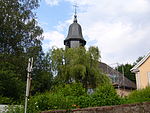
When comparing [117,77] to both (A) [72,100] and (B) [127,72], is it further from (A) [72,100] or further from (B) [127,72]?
(A) [72,100]

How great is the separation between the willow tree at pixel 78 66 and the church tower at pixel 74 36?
50.1ft

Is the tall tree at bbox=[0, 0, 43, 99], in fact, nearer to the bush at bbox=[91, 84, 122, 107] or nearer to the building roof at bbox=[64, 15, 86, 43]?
the bush at bbox=[91, 84, 122, 107]

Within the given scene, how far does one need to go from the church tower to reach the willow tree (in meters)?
15.3

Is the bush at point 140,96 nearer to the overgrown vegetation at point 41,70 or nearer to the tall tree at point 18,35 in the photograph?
the overgrown vegetation at point 41,70

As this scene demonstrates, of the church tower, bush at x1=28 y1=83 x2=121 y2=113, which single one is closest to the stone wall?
bush at x1=28 y1=83 x2=121 y2=113

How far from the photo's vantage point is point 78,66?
22.8m

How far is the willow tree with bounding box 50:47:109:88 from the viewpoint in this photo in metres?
23.0

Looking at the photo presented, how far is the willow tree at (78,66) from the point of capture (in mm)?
23044

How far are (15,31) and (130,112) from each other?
12960 millimetres

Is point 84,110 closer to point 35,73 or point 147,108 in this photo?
point 147,108

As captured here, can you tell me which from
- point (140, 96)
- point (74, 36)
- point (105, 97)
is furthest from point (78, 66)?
point (74, 36)

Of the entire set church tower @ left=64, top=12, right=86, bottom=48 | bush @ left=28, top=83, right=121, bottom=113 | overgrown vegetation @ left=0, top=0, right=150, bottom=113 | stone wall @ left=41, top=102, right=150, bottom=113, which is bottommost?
stone wall @ left=41, top=102, right=150, bottom=113

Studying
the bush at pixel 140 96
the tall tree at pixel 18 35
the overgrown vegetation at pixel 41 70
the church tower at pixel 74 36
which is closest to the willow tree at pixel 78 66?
the overgrown vegetation at pixel 41 70

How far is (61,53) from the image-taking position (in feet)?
79.4
